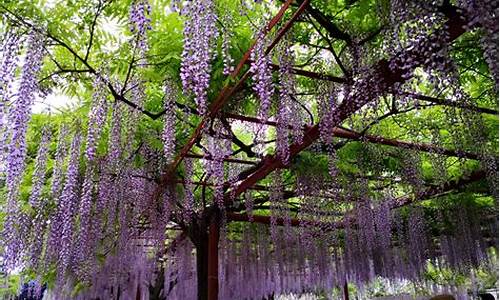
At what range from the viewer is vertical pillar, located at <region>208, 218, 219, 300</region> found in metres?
6.11

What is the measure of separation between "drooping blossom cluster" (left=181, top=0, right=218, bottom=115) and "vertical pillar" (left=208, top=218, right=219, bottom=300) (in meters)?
3.67

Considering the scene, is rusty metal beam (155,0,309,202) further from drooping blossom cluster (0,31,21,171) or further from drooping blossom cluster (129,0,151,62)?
drooping blossom cluster (0,31,21,171)

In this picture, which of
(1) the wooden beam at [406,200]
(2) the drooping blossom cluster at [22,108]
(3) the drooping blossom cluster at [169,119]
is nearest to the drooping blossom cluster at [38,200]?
(2) the drooping blossom cluster at [22,108]

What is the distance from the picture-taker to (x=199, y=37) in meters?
2.77

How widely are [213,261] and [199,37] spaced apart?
13.5 feet

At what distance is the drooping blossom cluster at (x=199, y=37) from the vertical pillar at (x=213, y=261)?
3672mm

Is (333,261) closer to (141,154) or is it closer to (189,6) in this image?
(141,154)

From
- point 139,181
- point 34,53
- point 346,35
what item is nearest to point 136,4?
point 34,53

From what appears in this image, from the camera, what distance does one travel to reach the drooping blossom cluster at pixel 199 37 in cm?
270

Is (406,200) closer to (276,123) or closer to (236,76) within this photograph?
(276,123)

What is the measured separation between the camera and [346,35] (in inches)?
128

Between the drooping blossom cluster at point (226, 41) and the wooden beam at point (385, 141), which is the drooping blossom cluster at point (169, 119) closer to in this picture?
the wooden beam at point (385, 141)

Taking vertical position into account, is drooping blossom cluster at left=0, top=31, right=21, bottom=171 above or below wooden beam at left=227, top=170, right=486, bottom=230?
above

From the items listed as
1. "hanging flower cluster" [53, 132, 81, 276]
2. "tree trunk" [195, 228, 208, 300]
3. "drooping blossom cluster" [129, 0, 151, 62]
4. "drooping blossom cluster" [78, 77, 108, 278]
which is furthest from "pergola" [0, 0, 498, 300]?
"hanging flower cluster" [53, 132, 81, 276]
